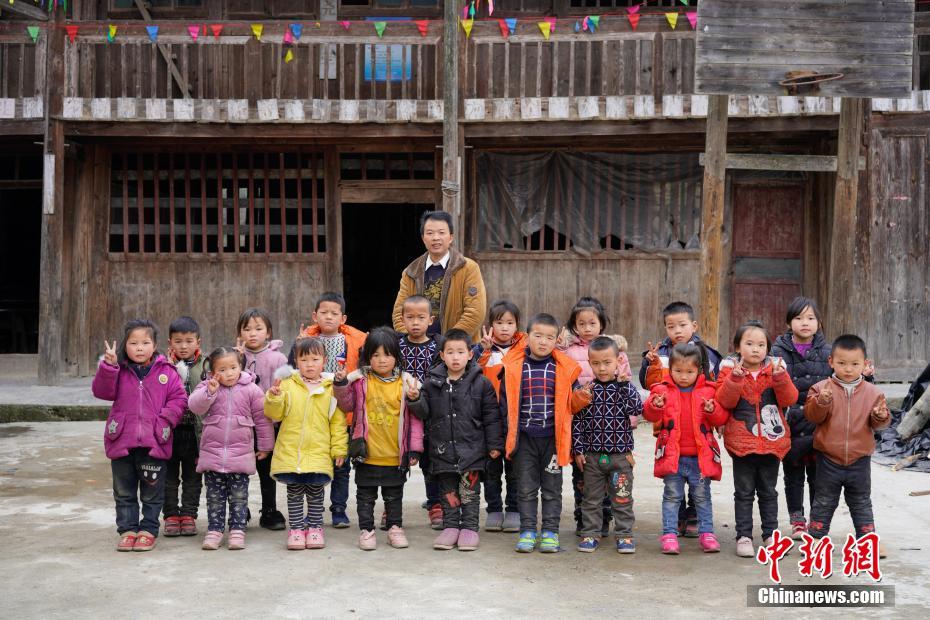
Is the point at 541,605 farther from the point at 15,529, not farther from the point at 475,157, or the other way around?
the point at 475,157

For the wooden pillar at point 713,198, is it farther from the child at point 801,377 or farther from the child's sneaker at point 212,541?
the child's sneaker at point 212,541

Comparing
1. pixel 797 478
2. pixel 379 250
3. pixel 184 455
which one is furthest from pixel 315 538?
pixel 379 250

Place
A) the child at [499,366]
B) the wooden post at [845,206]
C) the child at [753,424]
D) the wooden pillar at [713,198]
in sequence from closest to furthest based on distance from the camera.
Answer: the child at [753,424] < the child at [499,366] < the wooden pillar at [713,198] < the wooden post at [845,206]

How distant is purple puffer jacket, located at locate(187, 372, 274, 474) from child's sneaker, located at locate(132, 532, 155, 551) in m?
0.42

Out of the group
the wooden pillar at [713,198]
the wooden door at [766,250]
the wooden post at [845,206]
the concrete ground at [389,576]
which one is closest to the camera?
the concrete ground at [389,576]

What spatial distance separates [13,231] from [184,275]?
492cm

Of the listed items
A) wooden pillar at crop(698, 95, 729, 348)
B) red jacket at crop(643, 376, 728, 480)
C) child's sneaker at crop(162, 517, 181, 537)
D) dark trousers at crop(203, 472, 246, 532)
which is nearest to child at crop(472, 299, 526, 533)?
red jacket at crop(643, 376, 728, 480)

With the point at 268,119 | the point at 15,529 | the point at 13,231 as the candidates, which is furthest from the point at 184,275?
the point at 15,529

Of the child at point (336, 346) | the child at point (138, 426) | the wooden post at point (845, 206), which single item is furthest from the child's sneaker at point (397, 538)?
the wooden post at point (845, 206)

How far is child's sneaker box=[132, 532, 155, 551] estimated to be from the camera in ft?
17.9

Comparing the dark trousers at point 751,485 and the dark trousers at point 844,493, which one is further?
the dark trousers at point 751,485

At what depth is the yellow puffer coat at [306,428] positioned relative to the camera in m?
5.54

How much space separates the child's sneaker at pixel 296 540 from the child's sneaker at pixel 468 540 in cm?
81

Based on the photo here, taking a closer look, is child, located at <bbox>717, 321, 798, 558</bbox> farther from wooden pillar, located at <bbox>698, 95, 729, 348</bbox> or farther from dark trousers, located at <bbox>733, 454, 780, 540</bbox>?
wooden pillar, located at <bbox>698, 95, 729, 348</bbox>
